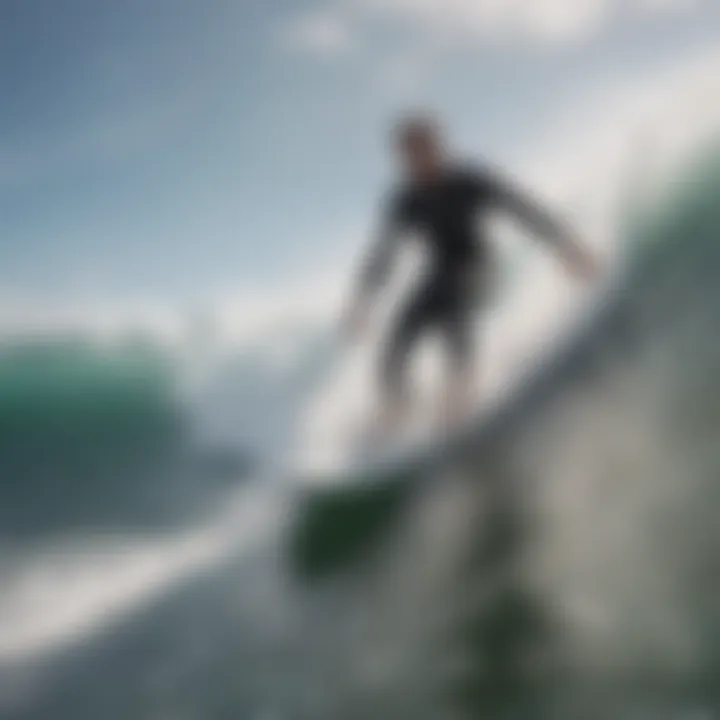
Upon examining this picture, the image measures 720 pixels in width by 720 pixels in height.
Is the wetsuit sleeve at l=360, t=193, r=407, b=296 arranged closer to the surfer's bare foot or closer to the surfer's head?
the surfer's head

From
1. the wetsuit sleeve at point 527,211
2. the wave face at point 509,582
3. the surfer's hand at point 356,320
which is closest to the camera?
the wave face at point 509,582

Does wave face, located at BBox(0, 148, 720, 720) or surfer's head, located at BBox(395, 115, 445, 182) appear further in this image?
surfer's head, located at BBox(395, 115, 445, 182)

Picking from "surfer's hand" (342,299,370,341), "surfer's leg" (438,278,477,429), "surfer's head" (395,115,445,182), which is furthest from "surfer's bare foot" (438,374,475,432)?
"surfer's head" (395,115,445,182)

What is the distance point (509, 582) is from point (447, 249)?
2.46 ft

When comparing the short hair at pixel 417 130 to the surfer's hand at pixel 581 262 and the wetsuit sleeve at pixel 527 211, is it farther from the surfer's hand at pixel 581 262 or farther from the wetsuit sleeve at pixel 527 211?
the surfer's hand at pixel 581 262

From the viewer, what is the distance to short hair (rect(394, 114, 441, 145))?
8.45ft

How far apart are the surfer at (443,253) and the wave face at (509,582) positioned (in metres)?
0.14

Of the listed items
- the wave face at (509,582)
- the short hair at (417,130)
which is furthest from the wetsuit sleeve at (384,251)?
the wave face at (509,582)

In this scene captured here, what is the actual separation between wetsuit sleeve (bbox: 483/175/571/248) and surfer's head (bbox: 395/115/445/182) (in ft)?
0.39

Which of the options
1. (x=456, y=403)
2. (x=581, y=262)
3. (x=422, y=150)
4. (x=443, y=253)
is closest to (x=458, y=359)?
(x=456, y=403)

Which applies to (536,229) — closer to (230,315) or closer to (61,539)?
(230,315)

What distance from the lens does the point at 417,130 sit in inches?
103

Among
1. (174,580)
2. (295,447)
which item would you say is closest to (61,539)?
(174,580)

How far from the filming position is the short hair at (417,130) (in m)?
2.58
